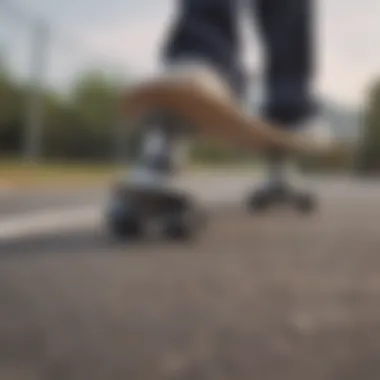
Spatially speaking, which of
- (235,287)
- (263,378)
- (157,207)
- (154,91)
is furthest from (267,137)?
(263,378)

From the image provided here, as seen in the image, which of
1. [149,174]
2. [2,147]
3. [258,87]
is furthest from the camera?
[149,174]

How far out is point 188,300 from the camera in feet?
3.12

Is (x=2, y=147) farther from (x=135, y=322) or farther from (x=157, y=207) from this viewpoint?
(x=157, y=207)

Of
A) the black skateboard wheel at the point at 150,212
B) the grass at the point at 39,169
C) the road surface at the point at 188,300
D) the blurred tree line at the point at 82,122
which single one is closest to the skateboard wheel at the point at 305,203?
the road surface at the point at 188,300

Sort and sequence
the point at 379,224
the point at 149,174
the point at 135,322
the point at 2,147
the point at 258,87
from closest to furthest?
the point at 2,147 < the point at 135,322 < the point at 258,87 < the point at 379,224 < the point at 149,174

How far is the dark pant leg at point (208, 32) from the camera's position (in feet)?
2.39

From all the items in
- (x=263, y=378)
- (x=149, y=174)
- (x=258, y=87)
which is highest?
(x=258, y=87)

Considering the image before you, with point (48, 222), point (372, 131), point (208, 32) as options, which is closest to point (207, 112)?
point (48, 222)

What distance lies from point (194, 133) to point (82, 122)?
0.65m

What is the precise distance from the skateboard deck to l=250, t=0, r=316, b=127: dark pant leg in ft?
0.67

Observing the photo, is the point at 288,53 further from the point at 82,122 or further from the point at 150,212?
the point at 150,212

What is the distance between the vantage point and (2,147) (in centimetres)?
66

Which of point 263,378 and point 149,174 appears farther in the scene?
point 149,174

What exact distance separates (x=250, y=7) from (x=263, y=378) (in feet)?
1.00
